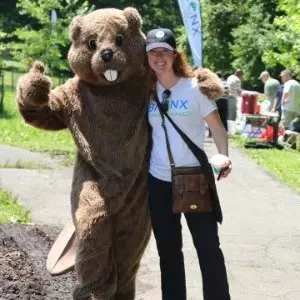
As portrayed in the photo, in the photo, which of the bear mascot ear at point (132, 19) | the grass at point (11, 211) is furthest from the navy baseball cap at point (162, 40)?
the grass at point (11, 211)

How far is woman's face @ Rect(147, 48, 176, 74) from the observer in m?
4.08

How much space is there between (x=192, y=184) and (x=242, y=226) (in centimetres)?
386

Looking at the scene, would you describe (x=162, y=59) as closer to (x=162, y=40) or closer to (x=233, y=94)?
(x=162, y=40)

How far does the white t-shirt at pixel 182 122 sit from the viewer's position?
4055mm

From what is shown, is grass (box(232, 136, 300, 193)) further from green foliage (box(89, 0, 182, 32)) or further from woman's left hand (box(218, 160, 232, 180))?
green foliage (box(89, 0, 182, 32))

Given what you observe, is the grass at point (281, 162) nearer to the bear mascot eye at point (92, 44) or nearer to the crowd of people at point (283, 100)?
the crowd of people at point (283, 100)

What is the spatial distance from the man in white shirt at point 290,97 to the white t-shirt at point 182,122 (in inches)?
486

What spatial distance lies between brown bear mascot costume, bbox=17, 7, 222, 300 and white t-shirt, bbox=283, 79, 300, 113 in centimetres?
1203

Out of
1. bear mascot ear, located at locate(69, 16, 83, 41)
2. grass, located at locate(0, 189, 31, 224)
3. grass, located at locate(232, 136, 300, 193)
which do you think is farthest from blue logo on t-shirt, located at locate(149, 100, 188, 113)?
grass, located at locate(232, 136, 300, 193)

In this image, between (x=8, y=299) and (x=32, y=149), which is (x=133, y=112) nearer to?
(x=8, y=299)

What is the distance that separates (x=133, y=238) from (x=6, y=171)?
20.1 ft

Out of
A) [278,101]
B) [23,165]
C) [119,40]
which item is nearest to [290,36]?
[278,101]

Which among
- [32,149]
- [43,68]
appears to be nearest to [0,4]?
[32,149]

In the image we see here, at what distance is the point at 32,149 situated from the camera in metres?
13.1
